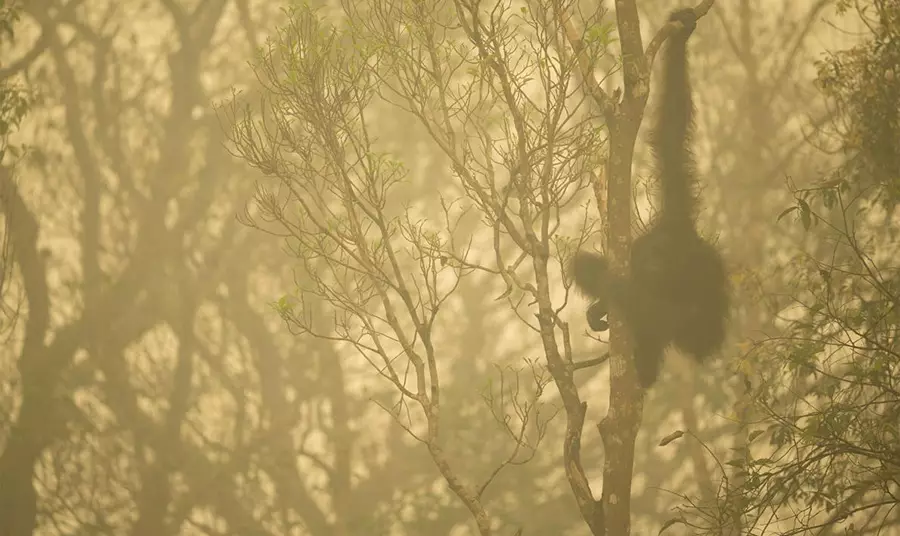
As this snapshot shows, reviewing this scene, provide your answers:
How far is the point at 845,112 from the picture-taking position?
4035 millimetres

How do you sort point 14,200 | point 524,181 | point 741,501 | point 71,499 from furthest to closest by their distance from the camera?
point 14,200, point 71,499, point 524,181, point 741,501

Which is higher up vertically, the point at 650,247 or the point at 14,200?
the point at 14,200

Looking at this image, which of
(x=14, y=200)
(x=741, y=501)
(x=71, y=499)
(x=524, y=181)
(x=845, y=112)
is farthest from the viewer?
(x=14, y=200)

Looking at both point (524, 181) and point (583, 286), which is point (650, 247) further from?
point (524, 181)

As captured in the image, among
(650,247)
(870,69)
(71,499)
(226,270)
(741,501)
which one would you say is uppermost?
(870,69)

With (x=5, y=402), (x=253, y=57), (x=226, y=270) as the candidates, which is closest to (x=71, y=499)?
(x=5, y=402)

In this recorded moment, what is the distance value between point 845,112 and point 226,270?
3.22 meters

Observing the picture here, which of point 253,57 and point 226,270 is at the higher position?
point 253,57

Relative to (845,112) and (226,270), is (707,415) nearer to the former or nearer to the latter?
(845,112)

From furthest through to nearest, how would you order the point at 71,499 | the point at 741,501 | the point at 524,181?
the point at 71,499
the point at 524,181
the point at 741,501

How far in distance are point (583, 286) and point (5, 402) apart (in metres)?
3.32

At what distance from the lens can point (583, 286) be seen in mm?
2994

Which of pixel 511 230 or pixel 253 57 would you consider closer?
pixel 511 230

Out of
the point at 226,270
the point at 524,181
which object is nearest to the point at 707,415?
the point at 524,181
